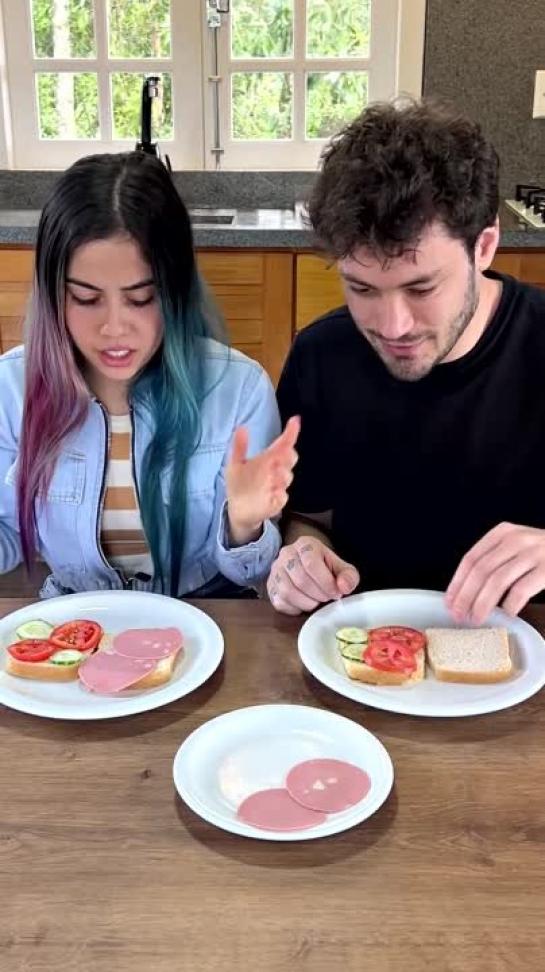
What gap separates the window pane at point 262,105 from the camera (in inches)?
139

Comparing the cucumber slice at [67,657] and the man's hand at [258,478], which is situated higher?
the man's hand at [258,478]

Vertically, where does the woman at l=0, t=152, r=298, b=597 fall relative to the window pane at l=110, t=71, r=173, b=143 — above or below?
below

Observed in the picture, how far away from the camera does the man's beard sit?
4.46 feet

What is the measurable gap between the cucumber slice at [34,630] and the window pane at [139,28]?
2895 mm

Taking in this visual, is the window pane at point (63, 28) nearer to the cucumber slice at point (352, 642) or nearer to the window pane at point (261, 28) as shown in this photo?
the window pane at point (261, 28)

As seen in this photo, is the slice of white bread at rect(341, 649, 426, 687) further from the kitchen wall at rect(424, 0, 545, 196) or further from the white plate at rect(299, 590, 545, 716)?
the kitchen wall at rect(424, 0, 545, 196)

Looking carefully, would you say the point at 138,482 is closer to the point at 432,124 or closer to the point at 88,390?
the point at 88,390

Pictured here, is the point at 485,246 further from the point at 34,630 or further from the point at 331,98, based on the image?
the point at 331,98

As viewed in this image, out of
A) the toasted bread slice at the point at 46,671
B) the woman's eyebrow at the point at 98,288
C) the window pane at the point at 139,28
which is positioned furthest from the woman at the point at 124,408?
the window pane at the point at 139,28

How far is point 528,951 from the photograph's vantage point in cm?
74

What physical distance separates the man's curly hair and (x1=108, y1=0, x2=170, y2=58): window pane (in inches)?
96.0

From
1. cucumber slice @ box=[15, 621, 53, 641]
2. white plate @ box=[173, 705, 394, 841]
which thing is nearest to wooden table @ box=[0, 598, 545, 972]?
white plate @ box=[173, 705, 394, 841]

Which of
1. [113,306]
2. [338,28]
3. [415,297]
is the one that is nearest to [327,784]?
[415,297]

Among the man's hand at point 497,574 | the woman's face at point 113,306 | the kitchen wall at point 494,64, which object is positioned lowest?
the man's hand at point 497,574
